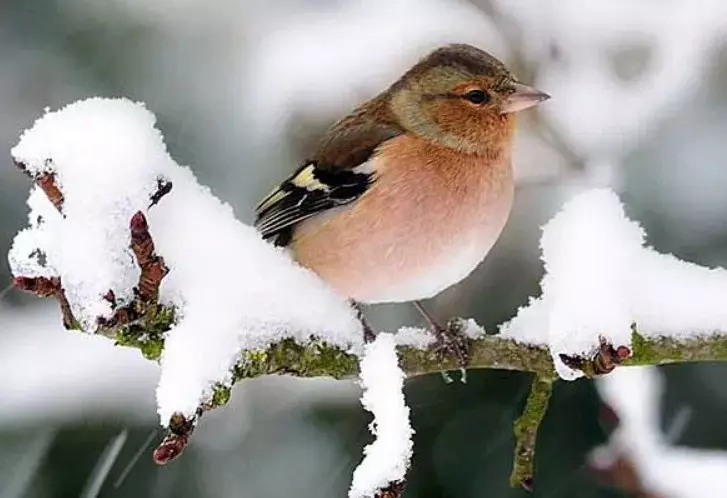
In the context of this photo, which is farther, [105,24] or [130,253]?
[105,24]

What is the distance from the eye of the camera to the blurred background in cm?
271

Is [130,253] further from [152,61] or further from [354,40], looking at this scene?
[152,61]

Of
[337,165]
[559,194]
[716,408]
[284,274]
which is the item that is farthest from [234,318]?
[716,408]

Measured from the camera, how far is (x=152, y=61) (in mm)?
3154

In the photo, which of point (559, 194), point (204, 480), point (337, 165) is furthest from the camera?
point (204, 480)

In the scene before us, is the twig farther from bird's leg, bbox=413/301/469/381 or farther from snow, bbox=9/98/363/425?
snow, bbox=9/98/363/425

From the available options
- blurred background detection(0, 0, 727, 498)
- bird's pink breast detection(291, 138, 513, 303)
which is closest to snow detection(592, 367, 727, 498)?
blurred background detection(0, 0, 727, 498)

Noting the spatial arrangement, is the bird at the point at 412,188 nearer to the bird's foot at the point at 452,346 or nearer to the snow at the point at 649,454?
the bird's foot at the point at 452,346

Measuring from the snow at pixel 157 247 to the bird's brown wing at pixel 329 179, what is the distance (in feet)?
1.58

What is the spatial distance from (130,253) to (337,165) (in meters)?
0.90

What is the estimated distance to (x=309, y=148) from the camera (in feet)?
9.11

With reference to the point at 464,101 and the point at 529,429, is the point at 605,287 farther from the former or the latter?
the point at 464,101

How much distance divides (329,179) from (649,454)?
82 centimetres

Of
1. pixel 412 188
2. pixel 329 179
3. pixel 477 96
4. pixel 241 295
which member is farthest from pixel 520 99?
pixel 241 295
